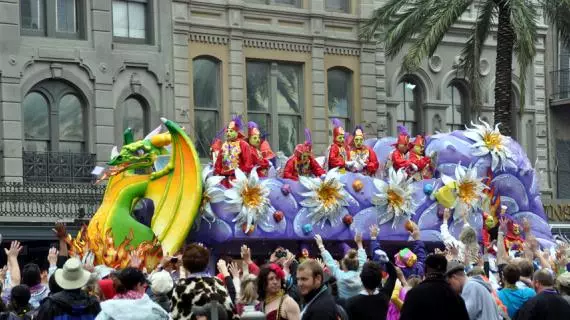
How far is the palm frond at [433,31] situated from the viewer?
33.3m

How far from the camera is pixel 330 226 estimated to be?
1042 inches

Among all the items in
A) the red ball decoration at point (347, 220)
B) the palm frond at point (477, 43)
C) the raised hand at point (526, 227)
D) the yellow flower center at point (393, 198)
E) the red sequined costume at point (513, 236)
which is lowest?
the red sequined costume at point (513, 236)

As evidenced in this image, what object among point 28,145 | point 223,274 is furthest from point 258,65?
point 223,274

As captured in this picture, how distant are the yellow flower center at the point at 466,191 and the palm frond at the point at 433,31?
599cm

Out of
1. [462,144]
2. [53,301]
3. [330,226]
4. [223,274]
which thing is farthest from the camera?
[462,144]

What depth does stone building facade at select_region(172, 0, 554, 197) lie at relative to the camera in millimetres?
35875

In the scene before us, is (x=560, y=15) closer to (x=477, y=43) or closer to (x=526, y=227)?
(x=477, y=43)

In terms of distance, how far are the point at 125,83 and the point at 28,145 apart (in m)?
2.72

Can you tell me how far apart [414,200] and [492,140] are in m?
2.12

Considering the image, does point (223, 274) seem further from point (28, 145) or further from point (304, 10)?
point (304, 10)

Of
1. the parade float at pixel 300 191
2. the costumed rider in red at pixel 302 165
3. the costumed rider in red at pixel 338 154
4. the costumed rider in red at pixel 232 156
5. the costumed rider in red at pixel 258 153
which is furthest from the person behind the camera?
the costumed rider in red at pixel 338 154

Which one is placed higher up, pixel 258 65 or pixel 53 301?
pixel 258 65

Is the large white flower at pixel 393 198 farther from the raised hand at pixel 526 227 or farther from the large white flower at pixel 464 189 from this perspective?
the raised hand at pixel 526 227

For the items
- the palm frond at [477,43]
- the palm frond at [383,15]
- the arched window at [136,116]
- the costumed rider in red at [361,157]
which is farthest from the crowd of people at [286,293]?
the palm frond at [383,15]
